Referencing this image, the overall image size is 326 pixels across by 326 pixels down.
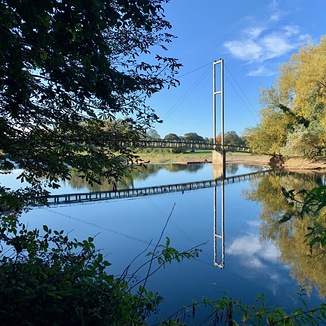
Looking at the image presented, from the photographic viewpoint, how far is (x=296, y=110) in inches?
793

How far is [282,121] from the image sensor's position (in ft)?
69.0

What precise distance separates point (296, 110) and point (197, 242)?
1796cm

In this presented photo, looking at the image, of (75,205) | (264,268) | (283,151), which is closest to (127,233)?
(264,268)

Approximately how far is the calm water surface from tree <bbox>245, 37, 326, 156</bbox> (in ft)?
29.8

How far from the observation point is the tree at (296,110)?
53.1ft

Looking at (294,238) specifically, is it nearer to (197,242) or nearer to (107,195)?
(197,242)

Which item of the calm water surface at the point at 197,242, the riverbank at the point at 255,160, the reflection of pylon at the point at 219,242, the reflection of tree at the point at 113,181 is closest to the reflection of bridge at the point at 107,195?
the reflection of tree at the point at 113,181

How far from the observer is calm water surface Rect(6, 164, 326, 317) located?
3.47 meters

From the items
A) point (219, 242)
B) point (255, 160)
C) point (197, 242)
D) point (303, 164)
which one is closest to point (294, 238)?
point (219, 242)

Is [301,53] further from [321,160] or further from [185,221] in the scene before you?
[185,221]

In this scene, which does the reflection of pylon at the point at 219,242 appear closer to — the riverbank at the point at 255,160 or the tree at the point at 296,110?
the riverbank at the point at 255,160

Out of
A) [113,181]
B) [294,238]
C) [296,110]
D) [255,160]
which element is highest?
[296,110]

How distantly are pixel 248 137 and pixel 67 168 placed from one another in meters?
23.3

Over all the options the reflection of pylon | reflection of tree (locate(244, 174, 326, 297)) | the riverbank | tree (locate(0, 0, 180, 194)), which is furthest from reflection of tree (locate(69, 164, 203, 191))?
the reflection of pylon
